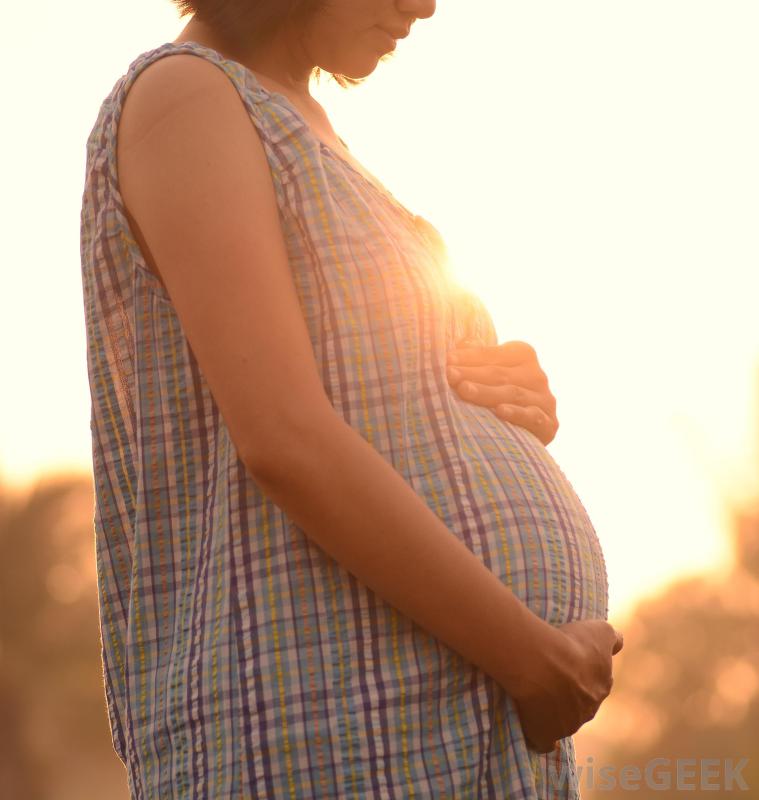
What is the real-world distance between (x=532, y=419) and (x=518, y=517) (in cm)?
27

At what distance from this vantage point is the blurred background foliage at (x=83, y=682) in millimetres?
22812

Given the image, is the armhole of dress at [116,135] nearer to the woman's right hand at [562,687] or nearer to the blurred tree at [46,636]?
the woman's right hand at [562,687]

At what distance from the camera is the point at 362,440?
53.2 inches

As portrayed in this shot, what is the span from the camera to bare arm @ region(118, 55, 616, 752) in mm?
1326

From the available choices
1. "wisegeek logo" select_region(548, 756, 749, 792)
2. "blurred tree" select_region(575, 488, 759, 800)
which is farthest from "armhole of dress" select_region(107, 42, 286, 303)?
"blurred tree" select_region(575, 488, 759, 800)

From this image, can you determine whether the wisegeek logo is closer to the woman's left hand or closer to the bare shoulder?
the woman's left hand

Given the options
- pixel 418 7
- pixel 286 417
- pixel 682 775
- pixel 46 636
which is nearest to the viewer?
pixel 286 417

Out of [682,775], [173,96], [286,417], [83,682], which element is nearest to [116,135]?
[173,96]

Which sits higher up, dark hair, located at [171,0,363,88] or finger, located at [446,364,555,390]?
dark hair, located at [171,0,363,88]

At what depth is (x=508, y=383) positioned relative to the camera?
5.62 ft

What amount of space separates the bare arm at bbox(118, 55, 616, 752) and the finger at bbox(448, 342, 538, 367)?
0.30 m

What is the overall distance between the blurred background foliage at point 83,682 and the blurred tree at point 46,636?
2 cm

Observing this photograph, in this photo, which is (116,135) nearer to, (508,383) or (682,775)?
(508,383)

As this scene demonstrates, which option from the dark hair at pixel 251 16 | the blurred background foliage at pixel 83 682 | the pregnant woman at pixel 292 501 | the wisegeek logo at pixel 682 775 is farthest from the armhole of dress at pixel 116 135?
the blurred background foliage at pixel 83 682
